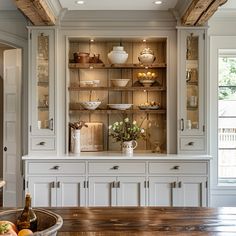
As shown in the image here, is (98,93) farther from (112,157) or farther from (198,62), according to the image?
(198,62)

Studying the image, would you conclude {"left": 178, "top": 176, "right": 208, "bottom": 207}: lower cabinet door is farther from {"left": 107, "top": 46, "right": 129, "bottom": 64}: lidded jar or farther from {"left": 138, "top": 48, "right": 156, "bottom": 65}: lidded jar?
{"left": 107, "top": 46, "right": 129, "bottom": 64}: lidded jar

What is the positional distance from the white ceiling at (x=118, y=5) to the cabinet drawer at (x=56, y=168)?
69.5 inches

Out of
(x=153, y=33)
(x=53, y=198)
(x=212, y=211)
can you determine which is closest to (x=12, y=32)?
(x=153, y=33)

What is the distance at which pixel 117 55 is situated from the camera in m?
4.48

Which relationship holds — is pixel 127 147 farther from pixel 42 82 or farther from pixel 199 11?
pixel 199 11

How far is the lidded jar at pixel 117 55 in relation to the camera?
4473 millimetres

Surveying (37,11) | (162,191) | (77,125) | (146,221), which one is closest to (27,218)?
(146,221)

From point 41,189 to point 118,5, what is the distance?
223 centimetres

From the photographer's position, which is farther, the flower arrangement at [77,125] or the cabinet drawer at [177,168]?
the flower arrangement at [77,125]

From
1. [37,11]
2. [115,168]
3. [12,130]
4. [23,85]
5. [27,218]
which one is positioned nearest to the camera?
[27,218]

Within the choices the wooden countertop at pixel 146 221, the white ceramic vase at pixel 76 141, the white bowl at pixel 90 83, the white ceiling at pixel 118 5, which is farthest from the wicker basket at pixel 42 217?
the white bowl at pixel 90 83

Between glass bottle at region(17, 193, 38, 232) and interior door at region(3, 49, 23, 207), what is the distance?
3300mm

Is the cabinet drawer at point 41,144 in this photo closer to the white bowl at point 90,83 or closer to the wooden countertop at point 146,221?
the white bowl at point 90,83

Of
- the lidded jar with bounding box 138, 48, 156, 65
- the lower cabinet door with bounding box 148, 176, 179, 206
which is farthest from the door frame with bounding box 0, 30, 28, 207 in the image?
the lower cabinet door with bounding box 148, 176, 179, 206
